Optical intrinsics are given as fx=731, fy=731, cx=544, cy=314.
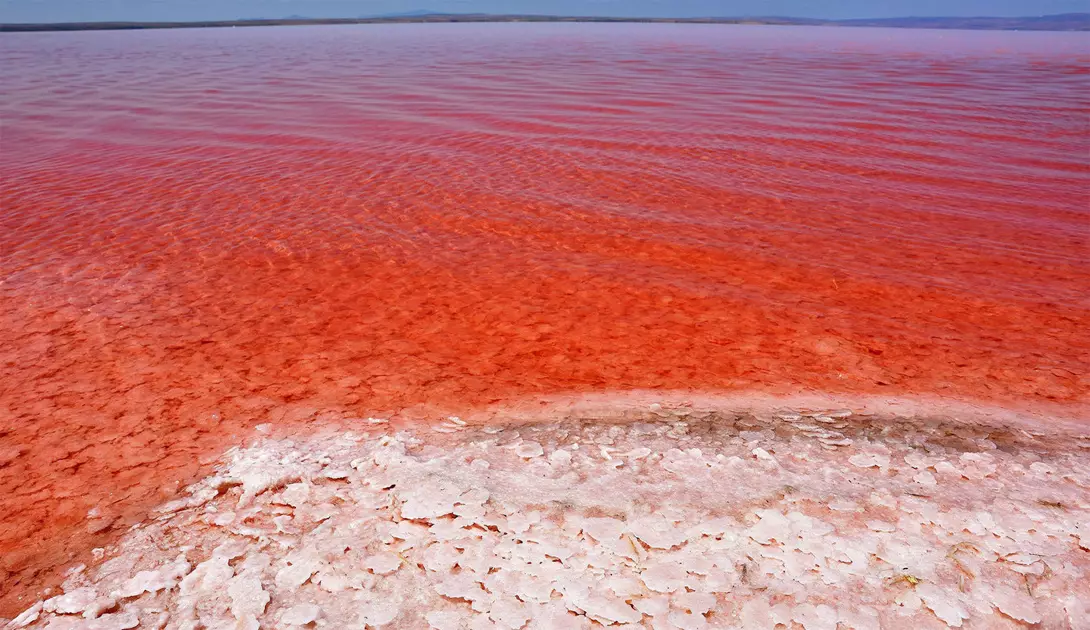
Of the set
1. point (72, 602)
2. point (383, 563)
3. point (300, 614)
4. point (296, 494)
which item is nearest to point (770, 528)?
point (383, 563)

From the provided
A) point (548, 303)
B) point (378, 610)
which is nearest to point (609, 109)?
point (548, 303)

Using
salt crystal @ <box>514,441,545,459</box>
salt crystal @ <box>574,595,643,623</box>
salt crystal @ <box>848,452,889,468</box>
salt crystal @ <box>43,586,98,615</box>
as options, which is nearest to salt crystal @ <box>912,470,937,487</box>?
salt crystal @ <box>848,452,889,468</box>

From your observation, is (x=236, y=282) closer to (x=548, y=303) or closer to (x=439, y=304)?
(x=439, y=304)

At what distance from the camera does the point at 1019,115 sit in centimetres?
Result: 976

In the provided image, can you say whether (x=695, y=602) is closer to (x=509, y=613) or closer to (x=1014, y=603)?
A: (x=509, y=613)

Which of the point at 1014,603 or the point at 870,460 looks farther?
the point at 870,460

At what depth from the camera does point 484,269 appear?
4934mm

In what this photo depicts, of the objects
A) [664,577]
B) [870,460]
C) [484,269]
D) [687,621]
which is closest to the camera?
[687,621]

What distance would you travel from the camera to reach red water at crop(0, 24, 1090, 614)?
3365 millimetres

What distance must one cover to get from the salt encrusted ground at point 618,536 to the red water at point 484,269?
1.23 ft

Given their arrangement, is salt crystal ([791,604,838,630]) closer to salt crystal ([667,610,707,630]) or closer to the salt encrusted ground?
the salt encrusted ground

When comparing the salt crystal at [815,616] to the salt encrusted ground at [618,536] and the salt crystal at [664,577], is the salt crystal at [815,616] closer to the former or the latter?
the salt encrusted ground at [618,536]

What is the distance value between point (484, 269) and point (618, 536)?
2816 mm

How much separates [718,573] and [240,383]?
242 centimetres
